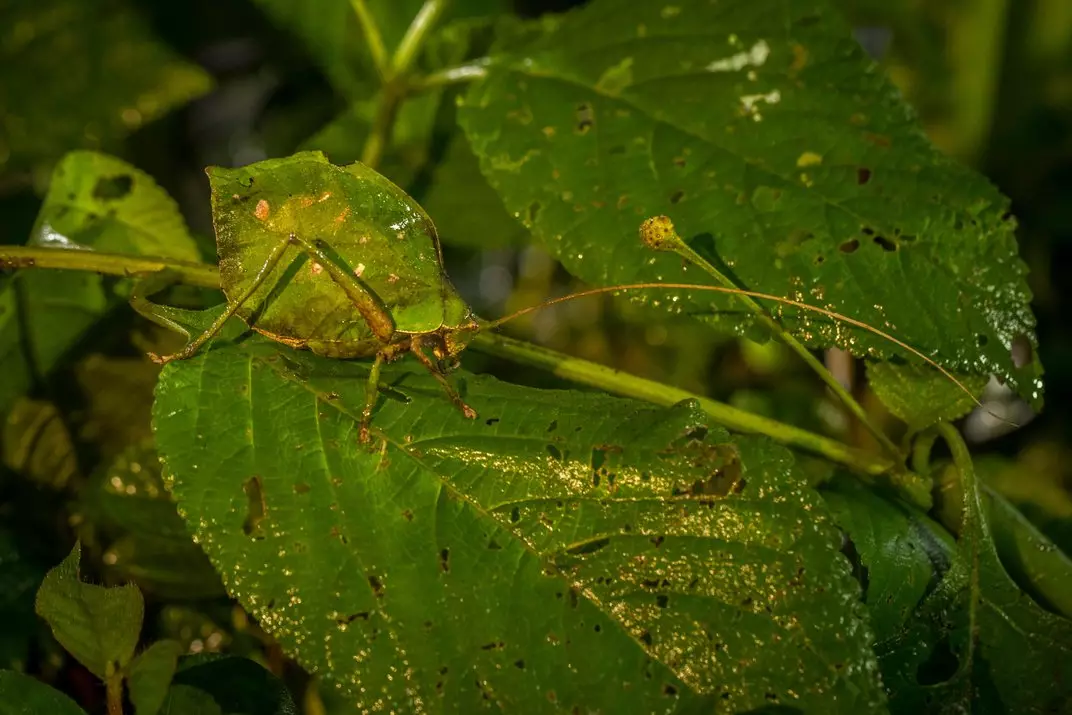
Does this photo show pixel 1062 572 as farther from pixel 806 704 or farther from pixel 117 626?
pixel 117 626

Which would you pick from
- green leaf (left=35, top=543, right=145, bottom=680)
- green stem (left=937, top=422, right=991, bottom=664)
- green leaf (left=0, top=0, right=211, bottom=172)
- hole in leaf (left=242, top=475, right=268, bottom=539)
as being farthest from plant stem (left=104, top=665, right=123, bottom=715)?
green leaf (left=0, top=0, right=211, bottom=172)

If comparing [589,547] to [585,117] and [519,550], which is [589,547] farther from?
[585,117]

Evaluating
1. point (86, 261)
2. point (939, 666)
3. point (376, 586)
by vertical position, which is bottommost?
point (939, 666)

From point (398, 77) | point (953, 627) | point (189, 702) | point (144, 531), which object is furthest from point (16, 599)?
point (953, 627)

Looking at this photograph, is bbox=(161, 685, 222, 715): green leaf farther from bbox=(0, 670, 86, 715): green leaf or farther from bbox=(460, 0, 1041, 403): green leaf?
bbox=(460, 0, 1041, 403): green leaf

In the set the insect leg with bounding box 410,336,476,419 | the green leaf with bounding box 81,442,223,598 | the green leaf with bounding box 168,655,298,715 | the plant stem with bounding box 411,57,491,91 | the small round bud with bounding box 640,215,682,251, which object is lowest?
the green leaf with bounding box 81,442,223,598

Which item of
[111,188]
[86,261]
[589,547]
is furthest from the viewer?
[111,188]
